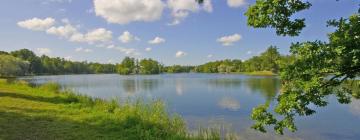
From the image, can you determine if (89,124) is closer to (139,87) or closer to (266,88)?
(266,88)

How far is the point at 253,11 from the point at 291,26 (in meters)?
0.63

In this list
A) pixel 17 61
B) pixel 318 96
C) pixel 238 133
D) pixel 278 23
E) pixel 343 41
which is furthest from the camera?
pixel 17 61

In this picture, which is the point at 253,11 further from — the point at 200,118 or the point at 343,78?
the point at 200,118

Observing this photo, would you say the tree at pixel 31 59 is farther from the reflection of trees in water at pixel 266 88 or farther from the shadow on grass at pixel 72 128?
the shadow on grass at pixel 72 128

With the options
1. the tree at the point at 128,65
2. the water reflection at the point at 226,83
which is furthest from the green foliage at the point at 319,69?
the tree at the point at 128,65

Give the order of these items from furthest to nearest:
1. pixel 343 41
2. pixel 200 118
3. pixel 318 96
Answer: pixel 200 118 → pixel 318 96 → pixel 343 41

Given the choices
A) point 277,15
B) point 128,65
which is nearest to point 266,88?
point 277,15

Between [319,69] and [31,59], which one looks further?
[31,59]

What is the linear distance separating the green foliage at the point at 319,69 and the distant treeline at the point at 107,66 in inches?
2520

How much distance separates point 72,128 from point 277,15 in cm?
618

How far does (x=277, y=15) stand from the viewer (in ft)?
14.0

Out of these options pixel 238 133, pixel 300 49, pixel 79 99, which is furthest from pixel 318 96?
pixel 79 99

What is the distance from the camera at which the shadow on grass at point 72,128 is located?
6.92 metres

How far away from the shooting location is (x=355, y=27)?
12.3 ft
